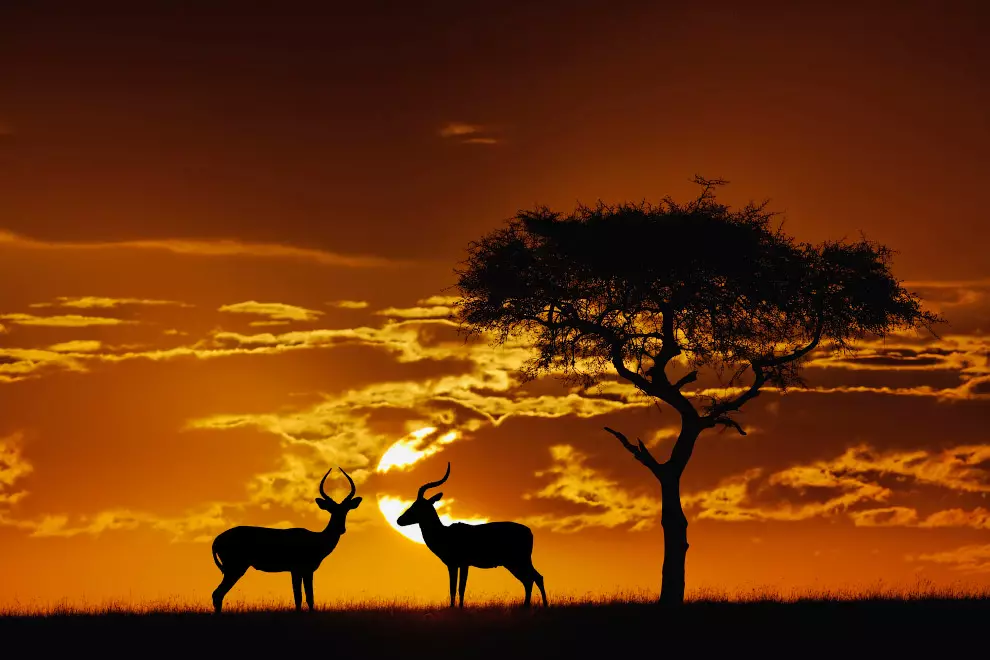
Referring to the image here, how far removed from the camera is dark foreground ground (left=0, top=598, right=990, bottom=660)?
23906mm

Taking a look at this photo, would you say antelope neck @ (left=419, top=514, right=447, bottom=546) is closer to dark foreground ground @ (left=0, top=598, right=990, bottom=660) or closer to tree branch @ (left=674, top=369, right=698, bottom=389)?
dark foreground ground @ (left=0, top=598, right=990, bottom=660)

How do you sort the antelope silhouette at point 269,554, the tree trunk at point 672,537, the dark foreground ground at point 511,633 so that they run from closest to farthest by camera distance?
the dark foreground ground at point 511,633, the antelope silhouette at point 269,554, the tree trunk at point 672,537

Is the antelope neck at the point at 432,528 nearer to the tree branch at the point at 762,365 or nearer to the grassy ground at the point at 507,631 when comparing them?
the grassy ground at the point at 507,631

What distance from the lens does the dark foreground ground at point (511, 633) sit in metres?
23.9

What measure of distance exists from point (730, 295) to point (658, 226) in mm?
2737

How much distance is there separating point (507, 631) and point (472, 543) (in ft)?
13.7

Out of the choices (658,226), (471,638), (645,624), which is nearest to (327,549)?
(471,638)

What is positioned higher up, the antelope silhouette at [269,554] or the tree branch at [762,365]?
the tree branch at [762,365]

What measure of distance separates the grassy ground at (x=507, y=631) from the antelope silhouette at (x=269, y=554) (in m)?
0.75

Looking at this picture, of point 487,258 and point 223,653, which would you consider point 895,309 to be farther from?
point 223,653

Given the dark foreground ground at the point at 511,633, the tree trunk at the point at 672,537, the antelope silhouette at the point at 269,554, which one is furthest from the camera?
the tree trunk at the point at 672,537

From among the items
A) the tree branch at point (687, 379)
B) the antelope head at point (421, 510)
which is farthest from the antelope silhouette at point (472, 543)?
the tree branch at point (687, 379)

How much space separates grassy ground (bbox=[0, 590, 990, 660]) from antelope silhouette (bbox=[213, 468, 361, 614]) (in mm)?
751

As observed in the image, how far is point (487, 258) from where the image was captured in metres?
35.9
